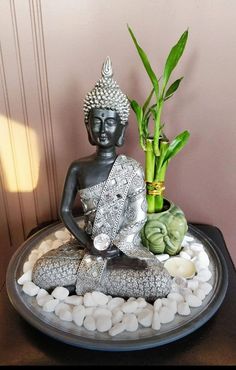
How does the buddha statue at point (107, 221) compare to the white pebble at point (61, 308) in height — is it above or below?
above

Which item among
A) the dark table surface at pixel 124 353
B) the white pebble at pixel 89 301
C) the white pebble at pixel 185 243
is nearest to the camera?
A: the dark table surface at pixel 124 353

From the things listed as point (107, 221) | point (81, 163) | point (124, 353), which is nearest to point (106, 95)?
point (81, 163)

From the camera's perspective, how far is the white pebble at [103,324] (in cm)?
60

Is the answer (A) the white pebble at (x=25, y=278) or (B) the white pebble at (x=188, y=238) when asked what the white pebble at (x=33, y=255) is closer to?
(A) the white pebble at (x=25, y=278)

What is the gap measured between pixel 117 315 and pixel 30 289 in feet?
0.68

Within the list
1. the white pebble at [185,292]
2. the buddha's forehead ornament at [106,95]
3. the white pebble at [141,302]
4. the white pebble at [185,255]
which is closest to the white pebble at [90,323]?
the white pebble at [141,302]

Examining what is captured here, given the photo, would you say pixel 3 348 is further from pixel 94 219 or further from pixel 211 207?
pixel 211 207

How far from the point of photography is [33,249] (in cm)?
84

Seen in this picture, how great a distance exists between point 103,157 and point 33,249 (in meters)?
0.34

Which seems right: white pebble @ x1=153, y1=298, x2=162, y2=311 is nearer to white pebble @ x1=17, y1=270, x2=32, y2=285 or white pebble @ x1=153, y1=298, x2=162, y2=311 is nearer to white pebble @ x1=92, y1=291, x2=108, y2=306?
white pebble @ x1=92, y1=291, x2=108, y2=306

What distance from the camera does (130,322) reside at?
60cm

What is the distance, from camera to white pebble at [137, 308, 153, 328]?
60cm

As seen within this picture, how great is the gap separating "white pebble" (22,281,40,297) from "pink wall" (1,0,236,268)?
0.44 meters

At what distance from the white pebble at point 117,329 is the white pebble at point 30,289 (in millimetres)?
199
